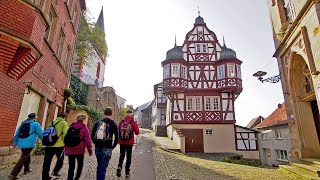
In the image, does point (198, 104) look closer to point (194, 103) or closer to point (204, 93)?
point (194, 103)

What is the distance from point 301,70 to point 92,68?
31887mm

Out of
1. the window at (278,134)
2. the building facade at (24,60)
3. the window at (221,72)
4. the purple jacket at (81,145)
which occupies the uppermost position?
the window at (221,72)

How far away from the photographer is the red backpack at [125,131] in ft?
19.7

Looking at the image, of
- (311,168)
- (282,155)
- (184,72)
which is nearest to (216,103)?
(184,72)

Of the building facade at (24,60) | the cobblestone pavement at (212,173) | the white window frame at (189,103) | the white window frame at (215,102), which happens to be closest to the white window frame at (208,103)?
the white window frame at (215,102)

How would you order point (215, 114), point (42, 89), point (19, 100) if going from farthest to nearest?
point (215, 114), point (42, 89), point (19, 100)

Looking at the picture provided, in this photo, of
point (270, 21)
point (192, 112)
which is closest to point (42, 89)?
point (270, 21)

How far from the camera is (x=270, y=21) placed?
36.7 ft

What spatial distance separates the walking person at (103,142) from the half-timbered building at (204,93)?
17.1m

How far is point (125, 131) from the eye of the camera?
6055mm

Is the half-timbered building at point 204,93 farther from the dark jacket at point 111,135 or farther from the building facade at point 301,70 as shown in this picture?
the dark jacket at point 111,135

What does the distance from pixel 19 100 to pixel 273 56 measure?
11845mm

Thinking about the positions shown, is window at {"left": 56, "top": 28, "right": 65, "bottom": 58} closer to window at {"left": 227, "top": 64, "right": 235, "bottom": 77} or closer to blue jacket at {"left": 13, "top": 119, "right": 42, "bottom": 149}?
blue jacket at {"left": 13, "top": 119, "right": 42, "bottom": 149}

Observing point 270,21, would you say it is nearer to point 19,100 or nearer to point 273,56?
point 273,56
